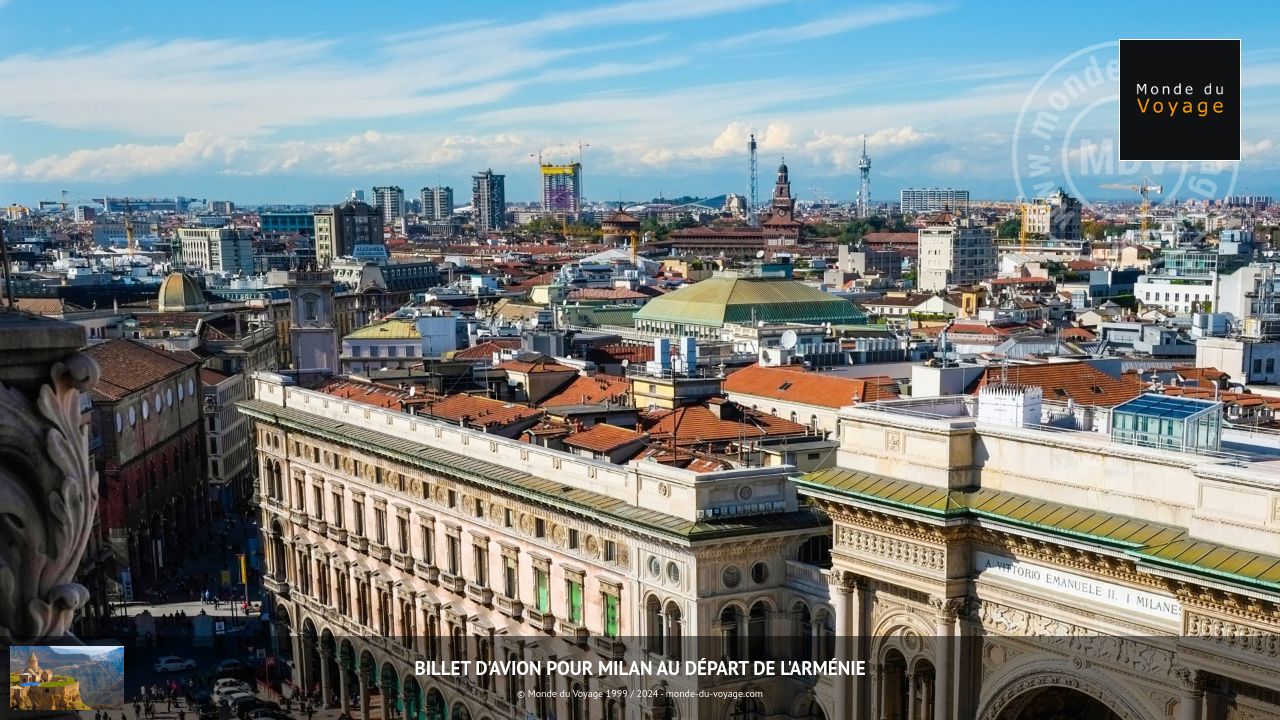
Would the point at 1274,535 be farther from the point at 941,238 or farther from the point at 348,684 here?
the point at 941,238

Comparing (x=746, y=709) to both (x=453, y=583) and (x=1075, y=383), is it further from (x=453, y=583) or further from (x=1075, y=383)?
(x=1075, y=383)

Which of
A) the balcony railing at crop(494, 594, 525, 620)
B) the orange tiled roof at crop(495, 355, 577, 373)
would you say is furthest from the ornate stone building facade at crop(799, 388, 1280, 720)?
the orange tiled roof at crop(495, 355, 577, 373)

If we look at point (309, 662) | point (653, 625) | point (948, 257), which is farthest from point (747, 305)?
point (948, 257)

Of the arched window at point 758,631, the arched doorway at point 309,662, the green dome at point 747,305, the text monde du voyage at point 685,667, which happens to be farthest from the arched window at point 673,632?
the green dome at point 747,305

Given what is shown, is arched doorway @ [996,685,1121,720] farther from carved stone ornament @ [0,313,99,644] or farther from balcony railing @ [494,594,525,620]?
carved stone ornament @ [0,313,99,644]

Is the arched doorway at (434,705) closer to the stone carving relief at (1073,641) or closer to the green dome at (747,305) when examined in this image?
the stone carving relief at (1073,641)

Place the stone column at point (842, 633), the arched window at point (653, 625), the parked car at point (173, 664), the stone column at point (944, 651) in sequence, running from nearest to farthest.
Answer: the stone column at point (944, 651) → the stone column at point (842, 633) → the arched window at point (653, 625) → the parked car at point (173, 664)

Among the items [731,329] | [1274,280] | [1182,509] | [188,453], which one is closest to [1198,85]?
[1182,509]
